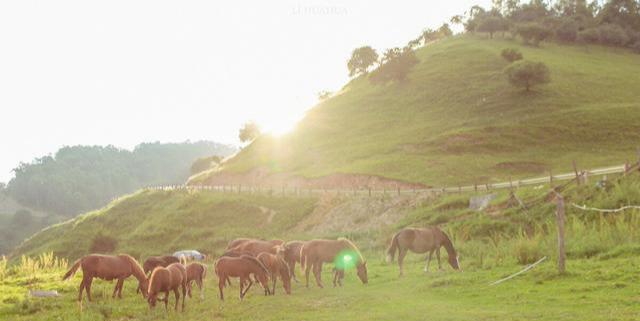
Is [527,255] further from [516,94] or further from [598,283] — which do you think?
[516,94]

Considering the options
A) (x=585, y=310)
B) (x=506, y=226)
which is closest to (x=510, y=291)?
(x=585, y=310)

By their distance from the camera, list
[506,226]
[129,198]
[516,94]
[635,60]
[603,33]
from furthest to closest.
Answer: [603,33]
[635,60]
[516,94]
[129,198]
[506,226]

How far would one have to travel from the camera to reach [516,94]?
96875 millimetres

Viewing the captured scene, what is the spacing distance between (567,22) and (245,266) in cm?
14403

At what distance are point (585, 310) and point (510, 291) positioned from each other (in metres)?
3.37

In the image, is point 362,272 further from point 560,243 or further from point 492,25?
point 492,25

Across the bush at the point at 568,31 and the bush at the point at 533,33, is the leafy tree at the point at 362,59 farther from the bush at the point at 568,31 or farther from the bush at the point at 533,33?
the bush at the point at 568,31

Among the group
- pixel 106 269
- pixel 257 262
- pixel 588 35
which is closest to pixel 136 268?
pixel 106 269

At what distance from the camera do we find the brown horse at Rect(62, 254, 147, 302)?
59.5ft

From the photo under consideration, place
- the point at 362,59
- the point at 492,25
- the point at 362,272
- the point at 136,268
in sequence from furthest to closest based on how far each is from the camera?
the point at 492,25
the point at 362,59
the point at 362,272
the point at 136,268

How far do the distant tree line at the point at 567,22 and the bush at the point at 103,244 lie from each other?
10309 cm

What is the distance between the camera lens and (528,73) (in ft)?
310

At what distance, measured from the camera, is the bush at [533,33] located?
13125 centimetres

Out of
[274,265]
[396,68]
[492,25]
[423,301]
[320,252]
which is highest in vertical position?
[492,25]
